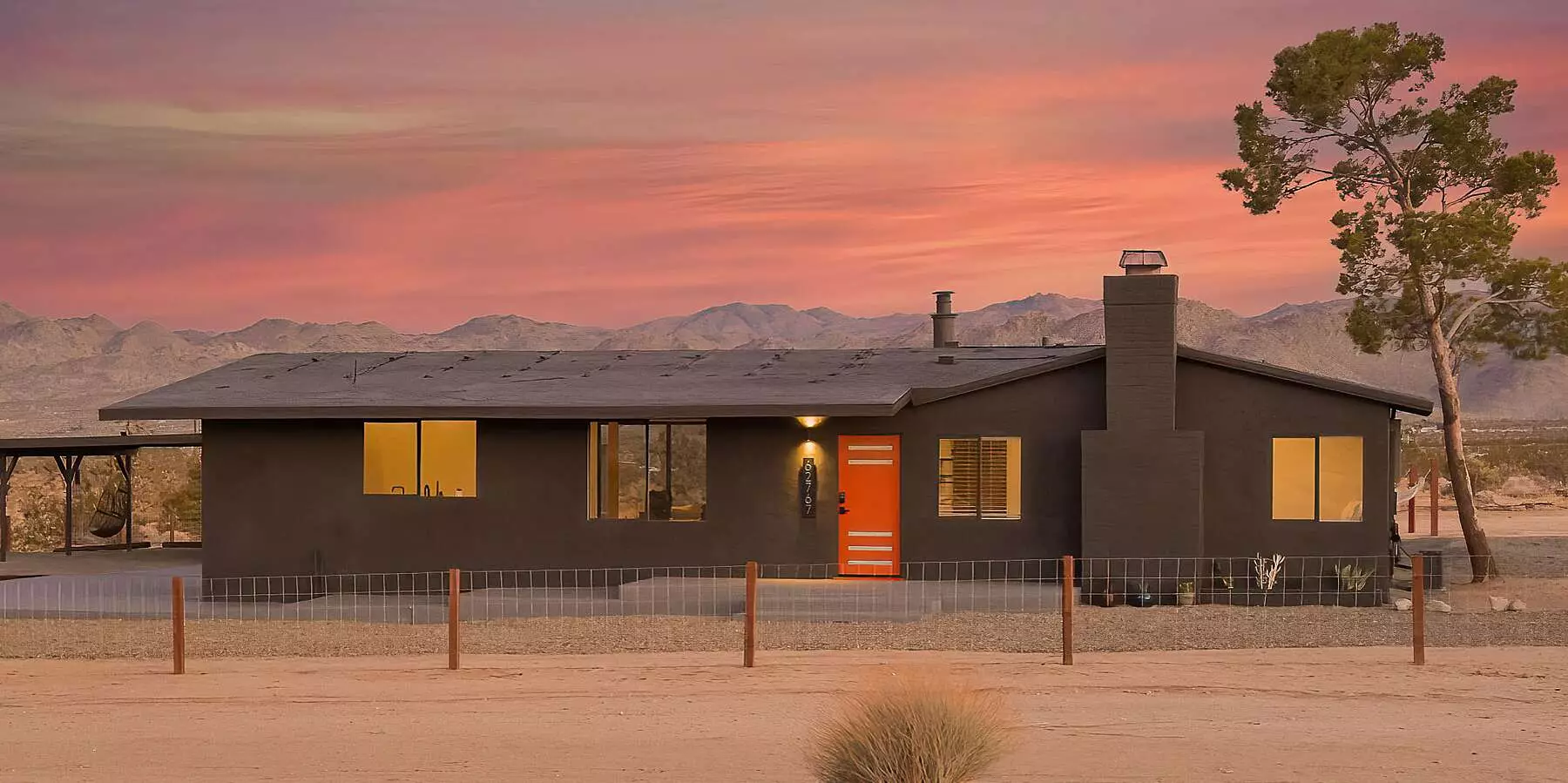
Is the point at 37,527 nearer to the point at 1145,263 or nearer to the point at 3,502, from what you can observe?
the point at 3,502

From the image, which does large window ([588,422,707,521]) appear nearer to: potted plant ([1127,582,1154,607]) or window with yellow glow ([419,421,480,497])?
window with yellow glow ([419,421,480,497])

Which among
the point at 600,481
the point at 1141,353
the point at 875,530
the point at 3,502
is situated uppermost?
the point at 1141,353

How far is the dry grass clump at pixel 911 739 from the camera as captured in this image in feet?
29.3

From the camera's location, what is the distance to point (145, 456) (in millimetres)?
58906

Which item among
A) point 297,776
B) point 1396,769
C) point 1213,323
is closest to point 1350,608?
point 1396,769

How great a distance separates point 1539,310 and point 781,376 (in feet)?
42.7

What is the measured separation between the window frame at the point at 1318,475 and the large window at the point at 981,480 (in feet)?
10.3

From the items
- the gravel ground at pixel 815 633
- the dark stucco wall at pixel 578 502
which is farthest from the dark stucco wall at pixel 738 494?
the gravel ground at pixel 815 633

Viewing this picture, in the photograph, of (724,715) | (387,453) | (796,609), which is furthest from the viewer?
(387,453)

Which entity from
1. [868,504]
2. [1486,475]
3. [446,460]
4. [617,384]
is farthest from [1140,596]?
[1486,475]

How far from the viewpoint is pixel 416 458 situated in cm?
2192

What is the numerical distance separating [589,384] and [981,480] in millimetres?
5488

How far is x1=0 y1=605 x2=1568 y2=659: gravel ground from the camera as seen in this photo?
1628 cm

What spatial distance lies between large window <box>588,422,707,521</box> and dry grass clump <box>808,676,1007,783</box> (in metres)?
11.5
